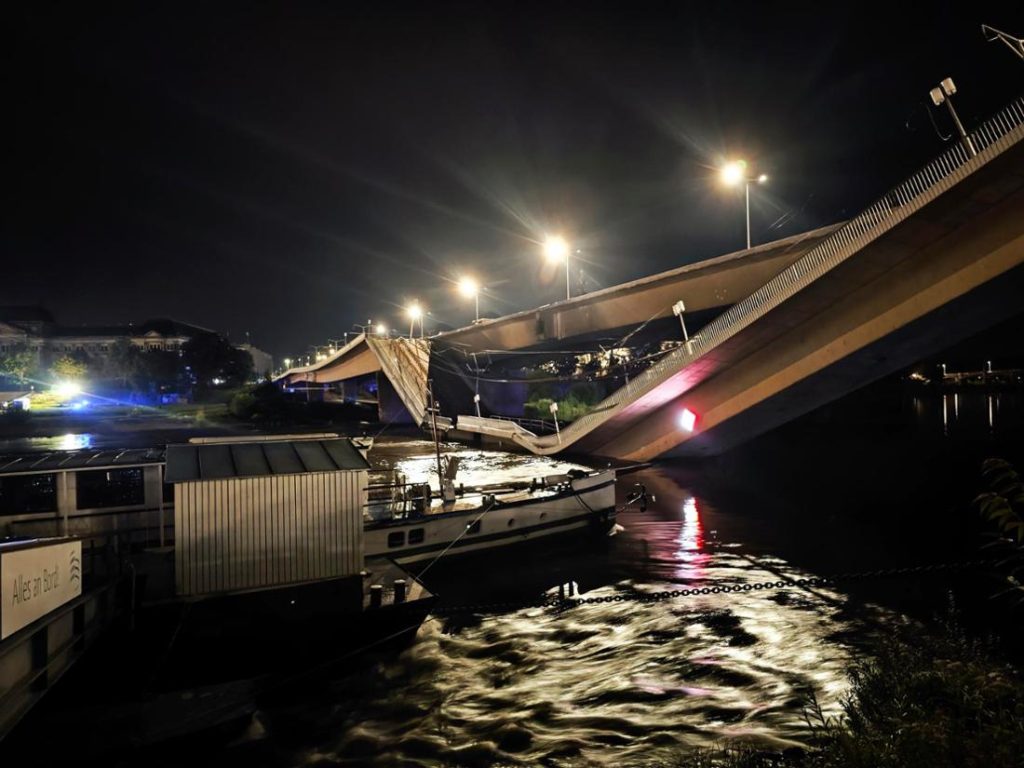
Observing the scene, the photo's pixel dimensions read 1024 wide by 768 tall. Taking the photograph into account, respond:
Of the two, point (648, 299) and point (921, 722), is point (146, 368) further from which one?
point (921, 722)

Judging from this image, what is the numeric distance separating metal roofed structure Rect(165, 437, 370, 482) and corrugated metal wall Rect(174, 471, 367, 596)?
257 mm

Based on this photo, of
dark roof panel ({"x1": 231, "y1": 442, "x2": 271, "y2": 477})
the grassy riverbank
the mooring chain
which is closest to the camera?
the grassy riverbank

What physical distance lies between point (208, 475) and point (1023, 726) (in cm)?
1324

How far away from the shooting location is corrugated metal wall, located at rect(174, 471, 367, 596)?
12.1m

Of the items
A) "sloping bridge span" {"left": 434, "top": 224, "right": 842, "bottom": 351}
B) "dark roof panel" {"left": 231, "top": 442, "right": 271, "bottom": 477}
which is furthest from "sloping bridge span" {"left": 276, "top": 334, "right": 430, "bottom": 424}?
"dark roof panel" {"left": 231, "top": 442, "right": 271, "bottom": 477}

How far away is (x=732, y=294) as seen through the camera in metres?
34.6

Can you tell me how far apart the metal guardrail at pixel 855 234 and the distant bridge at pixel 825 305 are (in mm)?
49

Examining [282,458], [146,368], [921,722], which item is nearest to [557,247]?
[282,458]

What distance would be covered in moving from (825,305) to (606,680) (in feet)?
74.7

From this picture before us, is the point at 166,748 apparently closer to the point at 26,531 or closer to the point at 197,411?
the point at 26,531

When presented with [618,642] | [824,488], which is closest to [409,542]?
[618,642]

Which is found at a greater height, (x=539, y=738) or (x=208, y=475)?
(x=208, y=475)

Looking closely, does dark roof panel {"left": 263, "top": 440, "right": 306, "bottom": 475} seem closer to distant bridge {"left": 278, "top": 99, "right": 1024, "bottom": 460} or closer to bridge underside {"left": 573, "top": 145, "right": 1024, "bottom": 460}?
distant bridge {"left": 278, "top": 99, "right": 1024, "bottom": 460}

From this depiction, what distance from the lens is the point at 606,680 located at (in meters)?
11.6
